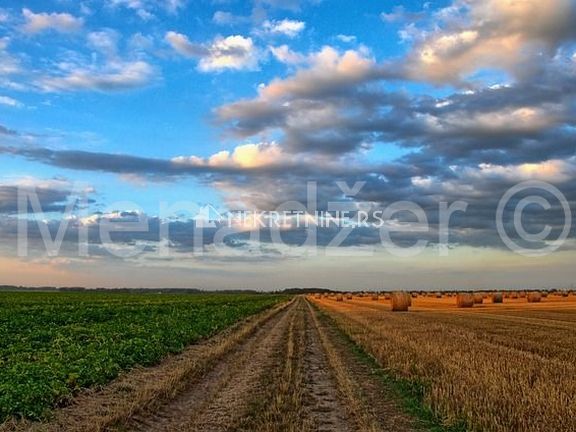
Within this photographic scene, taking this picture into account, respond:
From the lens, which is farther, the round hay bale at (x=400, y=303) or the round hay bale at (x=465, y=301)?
the round hay bale at (x=465, y=301)

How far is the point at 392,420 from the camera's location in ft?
34.7

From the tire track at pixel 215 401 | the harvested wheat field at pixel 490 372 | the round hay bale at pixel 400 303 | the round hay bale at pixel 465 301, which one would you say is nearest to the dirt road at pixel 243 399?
the tire track at pixel 215 401

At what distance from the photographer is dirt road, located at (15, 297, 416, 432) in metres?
10.3

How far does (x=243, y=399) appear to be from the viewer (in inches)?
488

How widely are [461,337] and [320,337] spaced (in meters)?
6.89

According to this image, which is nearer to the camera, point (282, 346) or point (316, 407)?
point (316, 407)

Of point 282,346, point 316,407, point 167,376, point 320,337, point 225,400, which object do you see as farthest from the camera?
point 320,337

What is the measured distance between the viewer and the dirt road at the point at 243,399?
10.3 m

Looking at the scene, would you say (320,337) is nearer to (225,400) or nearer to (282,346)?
(282,346)

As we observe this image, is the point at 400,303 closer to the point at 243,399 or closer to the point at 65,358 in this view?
the point at 65,358

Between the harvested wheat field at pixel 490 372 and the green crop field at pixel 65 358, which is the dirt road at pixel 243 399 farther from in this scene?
the harvested wheat field at pixel 490 372

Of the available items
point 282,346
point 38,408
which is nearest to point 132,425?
point 38,408

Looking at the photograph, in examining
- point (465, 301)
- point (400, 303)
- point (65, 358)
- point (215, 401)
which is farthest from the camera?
point (465, 301)

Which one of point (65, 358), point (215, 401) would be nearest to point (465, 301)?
point (65, 358)
